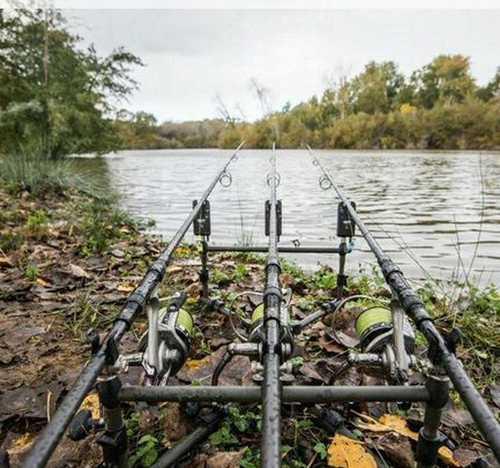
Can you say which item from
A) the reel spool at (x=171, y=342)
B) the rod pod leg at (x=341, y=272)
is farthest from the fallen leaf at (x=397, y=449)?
→ the rod pod leg at (x=341, y=272)

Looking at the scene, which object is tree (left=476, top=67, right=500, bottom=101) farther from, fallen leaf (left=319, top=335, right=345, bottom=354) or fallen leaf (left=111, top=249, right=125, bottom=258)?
fallen leaf (left=319, top=335, right=345, bottom=354)

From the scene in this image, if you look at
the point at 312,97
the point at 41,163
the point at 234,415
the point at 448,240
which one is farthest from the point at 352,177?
the point at 312,97

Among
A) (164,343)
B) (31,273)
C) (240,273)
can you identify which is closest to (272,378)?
(164,343)

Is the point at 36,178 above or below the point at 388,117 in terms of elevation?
→ below

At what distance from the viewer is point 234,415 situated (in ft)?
4.97

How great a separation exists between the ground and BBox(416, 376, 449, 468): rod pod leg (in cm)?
41

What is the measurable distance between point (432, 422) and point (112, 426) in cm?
78

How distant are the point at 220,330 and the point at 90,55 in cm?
1969

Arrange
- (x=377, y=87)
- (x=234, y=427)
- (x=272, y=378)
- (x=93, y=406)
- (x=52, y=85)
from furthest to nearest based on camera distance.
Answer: (x=377, y=87) → (x=52, y=85) → (x=93, y=406) → (x=234, y=427) → (x=272, y=378)

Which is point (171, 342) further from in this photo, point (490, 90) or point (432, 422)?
point (490, 90)

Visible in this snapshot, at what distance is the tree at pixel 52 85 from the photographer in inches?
445

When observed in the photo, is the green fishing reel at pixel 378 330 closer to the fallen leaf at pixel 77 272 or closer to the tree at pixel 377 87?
the fallen leaf at pixel 77 272

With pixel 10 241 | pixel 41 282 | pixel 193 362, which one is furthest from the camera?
pixel 10 241

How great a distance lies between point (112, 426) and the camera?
0.96 m
